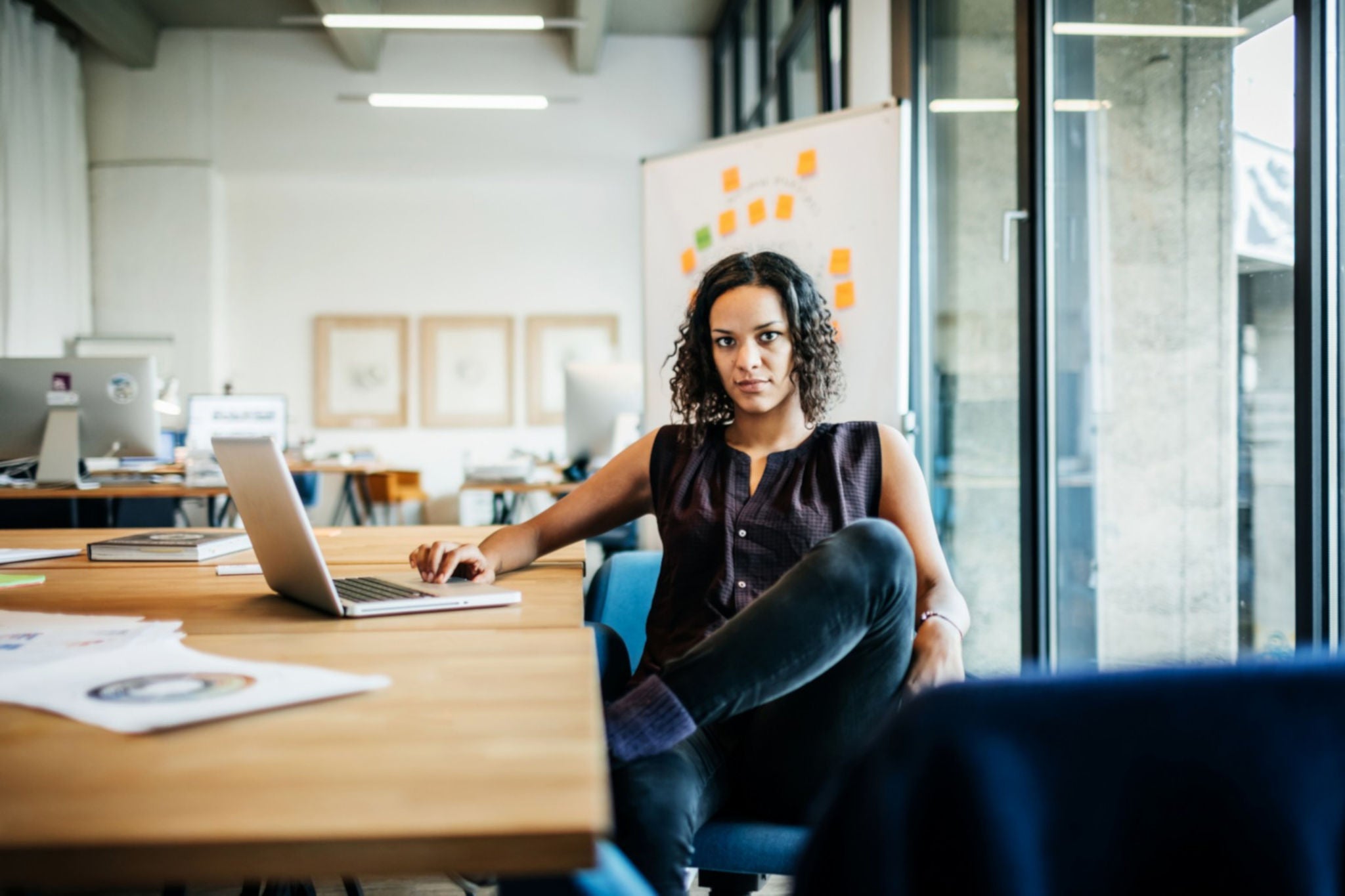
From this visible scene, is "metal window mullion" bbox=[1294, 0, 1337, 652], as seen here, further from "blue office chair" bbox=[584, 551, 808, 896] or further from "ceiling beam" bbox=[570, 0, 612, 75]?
"ceiling beam" bbox=[570, 0, 612, 75]

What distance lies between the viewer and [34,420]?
3582mm

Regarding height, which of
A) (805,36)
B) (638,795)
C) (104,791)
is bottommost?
(638,795)

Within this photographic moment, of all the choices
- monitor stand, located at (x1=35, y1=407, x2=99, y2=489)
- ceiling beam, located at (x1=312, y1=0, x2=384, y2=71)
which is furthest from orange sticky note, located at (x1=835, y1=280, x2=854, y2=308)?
ceiling beam, located at (x1=312, y1=0, x2=384, y2=71)

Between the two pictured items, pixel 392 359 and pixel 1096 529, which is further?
pixel 392 359

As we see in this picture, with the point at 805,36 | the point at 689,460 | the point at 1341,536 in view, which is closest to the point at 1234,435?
the point at 1341,536

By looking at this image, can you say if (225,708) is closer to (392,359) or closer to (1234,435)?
(1234,435)

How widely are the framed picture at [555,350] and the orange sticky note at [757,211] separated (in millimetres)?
3942

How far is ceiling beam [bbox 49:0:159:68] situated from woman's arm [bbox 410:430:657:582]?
5.53 meters

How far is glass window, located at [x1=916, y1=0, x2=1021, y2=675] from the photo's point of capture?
2689 millimetres

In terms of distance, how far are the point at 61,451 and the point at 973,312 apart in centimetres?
317

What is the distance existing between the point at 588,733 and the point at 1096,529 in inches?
80.7

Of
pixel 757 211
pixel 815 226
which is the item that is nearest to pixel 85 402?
pixel 757 211

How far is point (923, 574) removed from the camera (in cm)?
144

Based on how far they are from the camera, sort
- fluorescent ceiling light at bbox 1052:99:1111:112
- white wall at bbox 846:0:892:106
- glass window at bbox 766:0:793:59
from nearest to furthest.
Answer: fluorescent ceiling light at bbox 1052:99:1111:112 → white wall at bbox 846:0:892:106 → glass window at bbox 766:0:793:59
